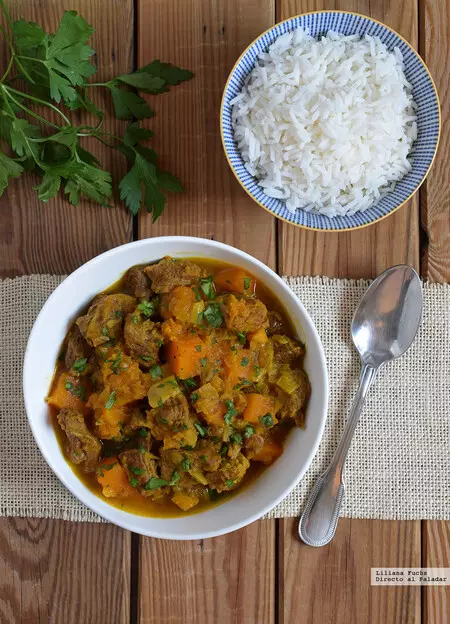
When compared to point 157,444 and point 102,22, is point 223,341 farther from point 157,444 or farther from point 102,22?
point 102,22

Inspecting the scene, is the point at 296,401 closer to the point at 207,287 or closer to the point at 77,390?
the point at 207,287

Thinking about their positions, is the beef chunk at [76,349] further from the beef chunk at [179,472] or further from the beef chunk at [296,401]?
the beef chunk at [296,401]

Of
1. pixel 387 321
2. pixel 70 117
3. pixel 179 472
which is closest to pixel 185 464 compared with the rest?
pixel 179 472

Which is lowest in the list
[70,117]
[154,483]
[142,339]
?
[154,483]

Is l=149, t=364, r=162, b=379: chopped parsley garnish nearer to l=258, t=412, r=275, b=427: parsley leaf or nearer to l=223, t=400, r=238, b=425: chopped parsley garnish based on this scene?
l=223, t=400, r=238, b=425: chopped parsley garnish

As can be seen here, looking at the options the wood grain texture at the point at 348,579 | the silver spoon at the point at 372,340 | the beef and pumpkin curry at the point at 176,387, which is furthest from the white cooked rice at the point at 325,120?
the wood grain texture at the point at 348,579

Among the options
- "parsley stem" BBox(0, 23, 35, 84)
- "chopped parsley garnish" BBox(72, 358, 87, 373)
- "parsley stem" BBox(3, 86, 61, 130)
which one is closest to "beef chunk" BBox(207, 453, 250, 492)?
"chopped parsley garnish" BBox(72, 358, 87, 373)
